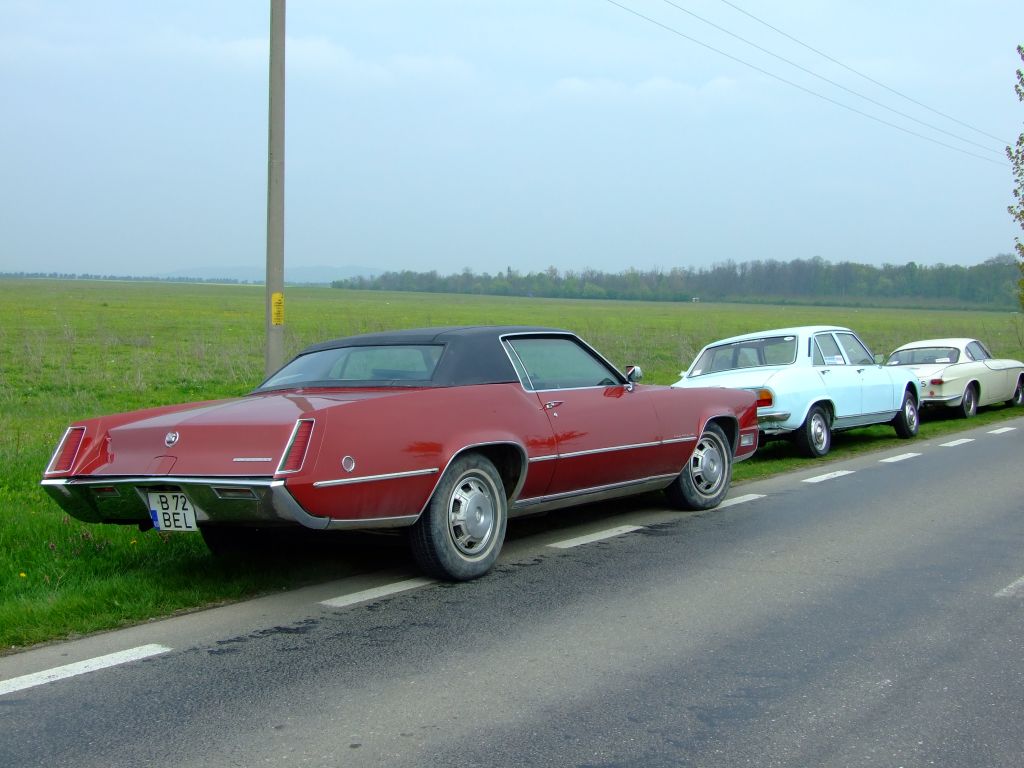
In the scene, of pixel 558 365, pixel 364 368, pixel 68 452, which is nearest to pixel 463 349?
pixel 364 368

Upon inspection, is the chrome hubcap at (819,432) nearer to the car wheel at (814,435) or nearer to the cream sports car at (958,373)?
the car wheel at (814,435)

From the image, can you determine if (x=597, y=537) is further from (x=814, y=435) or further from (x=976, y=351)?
(x=976, y=351)

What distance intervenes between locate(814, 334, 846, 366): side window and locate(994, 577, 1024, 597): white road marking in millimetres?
6362

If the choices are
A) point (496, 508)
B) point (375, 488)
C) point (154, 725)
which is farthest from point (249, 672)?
point (496, 508)

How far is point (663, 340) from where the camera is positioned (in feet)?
132

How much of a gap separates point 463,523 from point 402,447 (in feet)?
2.26

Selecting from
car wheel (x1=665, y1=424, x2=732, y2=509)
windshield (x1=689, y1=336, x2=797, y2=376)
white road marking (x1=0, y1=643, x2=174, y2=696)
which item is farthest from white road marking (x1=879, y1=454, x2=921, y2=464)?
white road marking (x1=0, y1=643, x2=174, y2=696)

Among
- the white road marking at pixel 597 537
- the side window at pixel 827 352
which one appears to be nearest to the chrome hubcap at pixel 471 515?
the white road marking at pixel 597 537

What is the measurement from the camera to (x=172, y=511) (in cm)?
523

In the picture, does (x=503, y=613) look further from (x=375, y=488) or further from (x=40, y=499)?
(x=40, y=499)

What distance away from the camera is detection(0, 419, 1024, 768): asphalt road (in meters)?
3.50

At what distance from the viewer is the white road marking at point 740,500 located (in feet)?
27.7

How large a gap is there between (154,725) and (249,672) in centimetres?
62

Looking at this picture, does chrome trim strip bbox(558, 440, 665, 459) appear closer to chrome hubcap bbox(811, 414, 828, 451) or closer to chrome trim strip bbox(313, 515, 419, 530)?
chrome trim strip bbox(313, 515, 419, 530)
